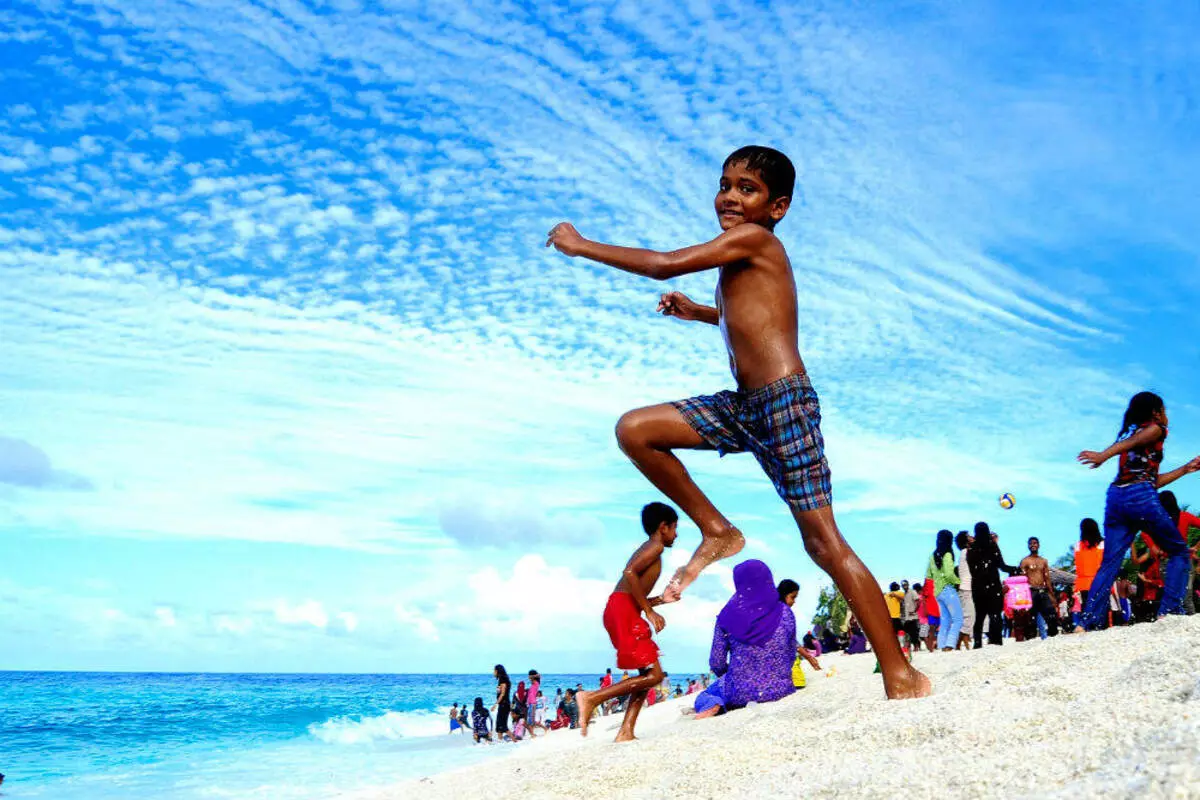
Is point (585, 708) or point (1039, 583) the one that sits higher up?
point (1039, 583)

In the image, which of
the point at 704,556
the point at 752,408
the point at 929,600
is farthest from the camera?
the point at 929,600

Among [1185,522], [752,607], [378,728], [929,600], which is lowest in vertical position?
[378,728]

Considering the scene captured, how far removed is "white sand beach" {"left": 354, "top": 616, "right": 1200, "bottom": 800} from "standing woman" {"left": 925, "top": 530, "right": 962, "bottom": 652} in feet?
22.2

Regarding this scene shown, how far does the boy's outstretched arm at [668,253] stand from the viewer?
3936 mm

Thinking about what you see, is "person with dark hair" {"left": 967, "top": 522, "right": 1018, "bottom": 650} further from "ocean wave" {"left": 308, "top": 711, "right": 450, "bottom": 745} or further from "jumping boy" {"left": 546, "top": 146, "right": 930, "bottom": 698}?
"ocean wave" {"left": 308, "top": 711, "right": 450, "bottom": 745}

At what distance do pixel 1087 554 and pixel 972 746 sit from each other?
8.98m

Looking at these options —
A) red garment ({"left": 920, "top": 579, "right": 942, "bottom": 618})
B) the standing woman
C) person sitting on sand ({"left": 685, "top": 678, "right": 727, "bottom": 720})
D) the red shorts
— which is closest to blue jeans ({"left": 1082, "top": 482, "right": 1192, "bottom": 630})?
person sitting on sand ({"left": 685, "top": 678, "right": 727, "bottom": 720})

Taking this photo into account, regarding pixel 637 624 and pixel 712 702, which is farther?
pixel 712 702

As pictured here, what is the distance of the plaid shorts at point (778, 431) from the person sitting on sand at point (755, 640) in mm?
3422

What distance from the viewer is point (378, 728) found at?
36938 millimetres

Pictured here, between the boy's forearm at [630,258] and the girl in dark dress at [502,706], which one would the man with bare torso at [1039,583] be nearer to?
the boy's forearm at [630,258]

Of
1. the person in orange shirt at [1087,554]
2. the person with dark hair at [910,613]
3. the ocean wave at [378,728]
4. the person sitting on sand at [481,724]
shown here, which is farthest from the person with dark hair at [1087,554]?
the ocean wave at [378,728]

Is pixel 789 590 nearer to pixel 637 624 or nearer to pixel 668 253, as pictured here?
pixel 637 624

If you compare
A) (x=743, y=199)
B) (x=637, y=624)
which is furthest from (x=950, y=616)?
(x=743, y=199)
